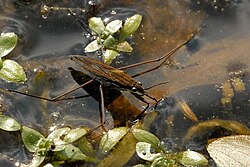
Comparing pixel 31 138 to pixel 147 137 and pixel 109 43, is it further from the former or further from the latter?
pixel 109 43

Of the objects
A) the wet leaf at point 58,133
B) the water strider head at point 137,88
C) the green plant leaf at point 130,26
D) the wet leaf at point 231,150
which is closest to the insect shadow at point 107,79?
the water strider head at point 137,88

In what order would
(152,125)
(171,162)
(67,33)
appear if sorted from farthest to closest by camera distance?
(67,33) → (152,125) → (171,162)

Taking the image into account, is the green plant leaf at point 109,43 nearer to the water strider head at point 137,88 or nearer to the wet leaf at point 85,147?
the water strider head at point 137,88

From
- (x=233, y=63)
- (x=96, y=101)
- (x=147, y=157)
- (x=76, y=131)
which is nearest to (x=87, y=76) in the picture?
(x=96, y=101)

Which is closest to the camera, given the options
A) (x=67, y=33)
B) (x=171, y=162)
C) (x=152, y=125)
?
(x=171, y=162)

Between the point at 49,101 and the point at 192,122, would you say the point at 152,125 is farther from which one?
the point at 49,101

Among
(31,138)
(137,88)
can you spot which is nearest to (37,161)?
(31,138)
